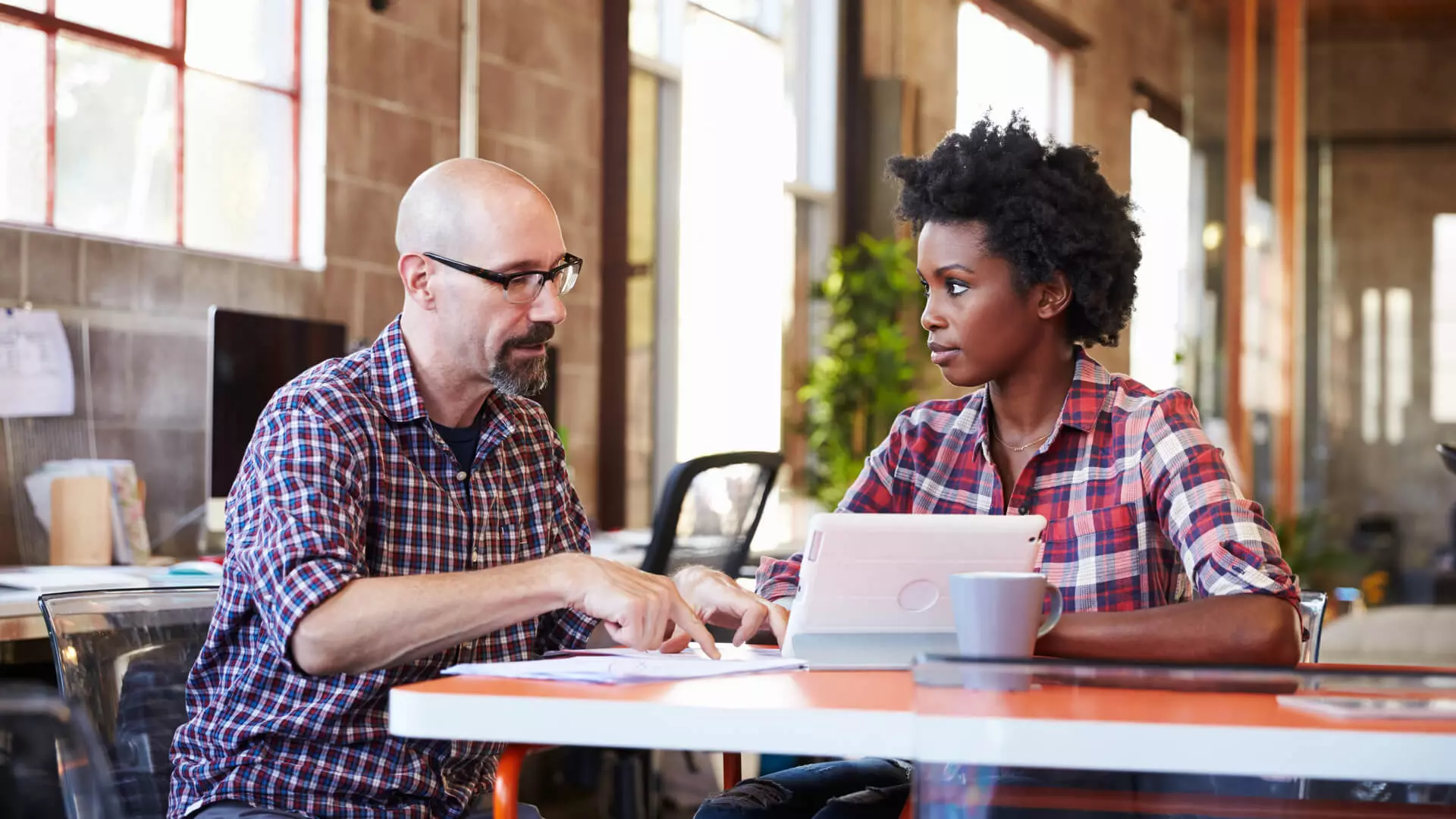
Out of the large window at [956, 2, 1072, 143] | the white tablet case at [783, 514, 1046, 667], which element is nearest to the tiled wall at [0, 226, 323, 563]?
the white tablet case at [783, 514, 1046, 667]

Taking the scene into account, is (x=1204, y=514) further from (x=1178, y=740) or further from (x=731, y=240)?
(x=731, y=240)

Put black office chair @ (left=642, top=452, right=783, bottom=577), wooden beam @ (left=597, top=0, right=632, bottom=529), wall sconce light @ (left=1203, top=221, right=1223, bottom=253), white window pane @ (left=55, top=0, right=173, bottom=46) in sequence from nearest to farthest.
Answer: black office chair @ (left=642, top=452, right=783, bottom=577), white window pane @ (left=55, top=0, right=173, bottom=46), wooden beam @ (left=597, top=0, right=632, bottom=529), wall sconce light @ (left=1203, top=221, right=1223, bottom=253)

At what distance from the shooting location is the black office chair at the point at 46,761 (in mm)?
879

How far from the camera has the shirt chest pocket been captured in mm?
1845

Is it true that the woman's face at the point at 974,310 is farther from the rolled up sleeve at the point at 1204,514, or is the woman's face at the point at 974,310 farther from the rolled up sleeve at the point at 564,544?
the rolled up sleeve at the point at 564,544

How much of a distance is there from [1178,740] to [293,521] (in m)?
0.94

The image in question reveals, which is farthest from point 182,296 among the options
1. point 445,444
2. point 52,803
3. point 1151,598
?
point 52,803

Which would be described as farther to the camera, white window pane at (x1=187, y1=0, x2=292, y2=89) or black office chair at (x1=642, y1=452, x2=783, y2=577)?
white window pane at (x1=187, y1=0, x2=292, y2=89)

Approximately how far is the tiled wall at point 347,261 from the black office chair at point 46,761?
2533mm

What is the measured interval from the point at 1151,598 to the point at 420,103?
119 inches

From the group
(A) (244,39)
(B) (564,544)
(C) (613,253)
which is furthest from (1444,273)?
(B) (564,544)

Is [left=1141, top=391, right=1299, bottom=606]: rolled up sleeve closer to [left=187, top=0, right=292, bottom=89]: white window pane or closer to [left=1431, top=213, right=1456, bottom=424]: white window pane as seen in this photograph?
[left=187, top=0, right=292, bottom=89]: white window pane

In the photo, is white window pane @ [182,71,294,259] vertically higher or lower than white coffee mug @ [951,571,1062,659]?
higher

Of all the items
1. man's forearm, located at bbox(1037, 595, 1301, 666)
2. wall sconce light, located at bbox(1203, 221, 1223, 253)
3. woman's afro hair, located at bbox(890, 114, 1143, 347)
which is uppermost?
wall sconce light, located at bbox(1203, 221, 1223, 253)
